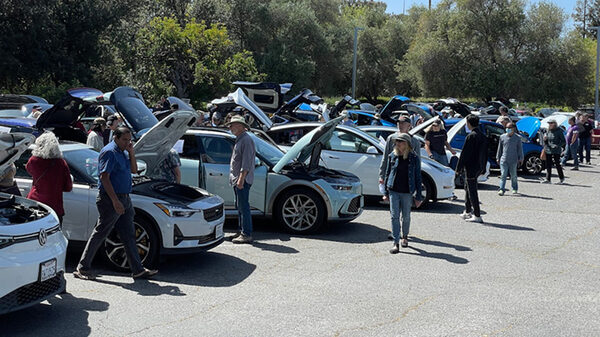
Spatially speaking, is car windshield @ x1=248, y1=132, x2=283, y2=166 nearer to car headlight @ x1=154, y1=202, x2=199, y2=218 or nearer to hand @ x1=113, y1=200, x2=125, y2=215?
car headlight @ x1=154, y1=202, x2=199, y2=218

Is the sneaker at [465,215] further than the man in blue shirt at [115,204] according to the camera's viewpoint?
Yes

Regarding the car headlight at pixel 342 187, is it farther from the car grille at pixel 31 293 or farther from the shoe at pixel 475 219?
the car grille at pixel 31 293

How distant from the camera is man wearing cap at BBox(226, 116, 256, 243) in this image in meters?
9.40

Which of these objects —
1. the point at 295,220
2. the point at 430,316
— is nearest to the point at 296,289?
the point at 430,316

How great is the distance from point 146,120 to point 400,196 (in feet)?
12.4

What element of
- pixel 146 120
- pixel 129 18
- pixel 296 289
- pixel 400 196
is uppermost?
pixel 129 18

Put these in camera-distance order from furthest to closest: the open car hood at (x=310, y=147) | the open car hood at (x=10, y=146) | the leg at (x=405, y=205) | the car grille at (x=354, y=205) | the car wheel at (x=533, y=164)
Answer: the car wheel at (x=533, y=164)
the car grille at (x=354, y=205)
the open car hood at (x=310, y=147)
the leg at (x=405, y=205)
the open car hood at (x=10, y=146)

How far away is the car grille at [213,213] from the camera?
8.04m

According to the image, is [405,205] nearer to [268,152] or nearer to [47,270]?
[268,152]

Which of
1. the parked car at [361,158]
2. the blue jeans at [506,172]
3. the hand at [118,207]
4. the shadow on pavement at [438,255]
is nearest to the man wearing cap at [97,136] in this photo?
the parked car at [361,158]

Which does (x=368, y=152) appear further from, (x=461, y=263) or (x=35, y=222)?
(x=35, y=222)

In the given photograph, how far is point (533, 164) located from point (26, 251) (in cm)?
1687

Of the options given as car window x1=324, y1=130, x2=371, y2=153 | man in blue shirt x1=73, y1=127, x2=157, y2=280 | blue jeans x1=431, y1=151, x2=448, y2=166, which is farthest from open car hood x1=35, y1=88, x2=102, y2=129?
blue jeans x1=431, y1=151, x2=448, y2=166

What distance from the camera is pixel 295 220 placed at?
33.6ft
